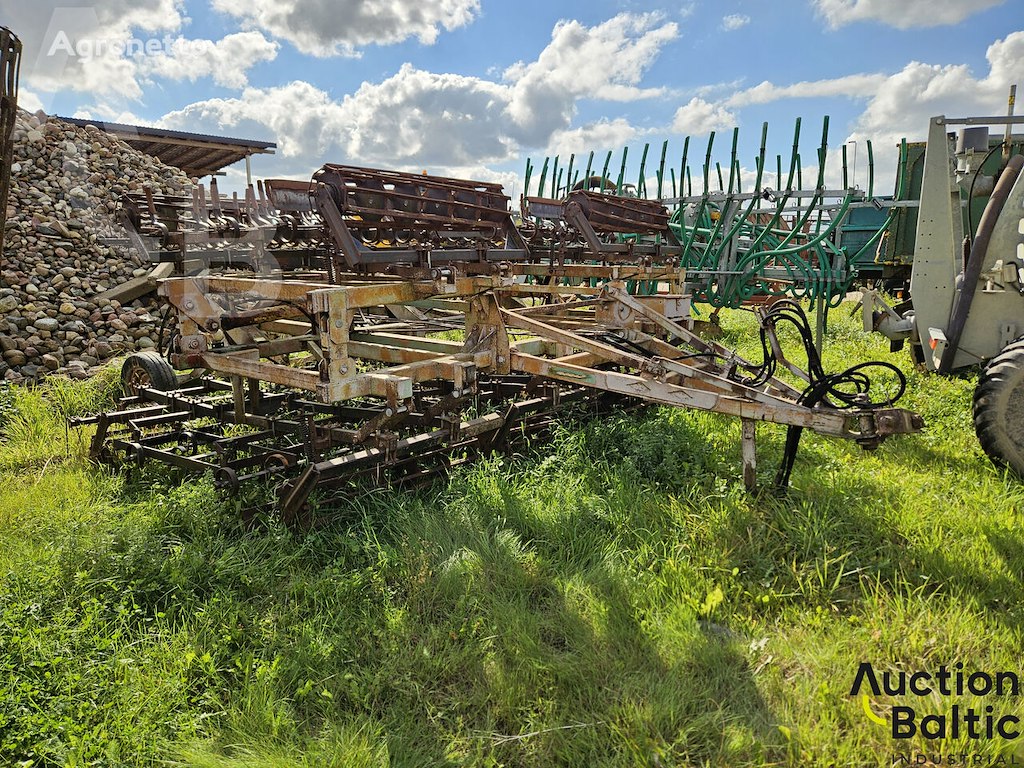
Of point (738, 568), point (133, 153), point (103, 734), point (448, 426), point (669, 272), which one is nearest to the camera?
point (103, 734)

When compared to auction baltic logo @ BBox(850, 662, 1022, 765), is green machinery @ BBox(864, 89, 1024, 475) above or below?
above

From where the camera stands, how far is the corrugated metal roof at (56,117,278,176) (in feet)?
44.5

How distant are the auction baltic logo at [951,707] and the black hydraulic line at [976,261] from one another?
10.3 ft

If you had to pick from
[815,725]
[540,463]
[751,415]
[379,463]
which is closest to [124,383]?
[379,463]

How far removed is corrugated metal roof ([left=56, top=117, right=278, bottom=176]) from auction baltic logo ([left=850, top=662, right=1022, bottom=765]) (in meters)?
15.2

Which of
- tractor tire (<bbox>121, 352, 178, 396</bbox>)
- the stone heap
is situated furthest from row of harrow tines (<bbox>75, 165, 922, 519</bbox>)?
the stone heap

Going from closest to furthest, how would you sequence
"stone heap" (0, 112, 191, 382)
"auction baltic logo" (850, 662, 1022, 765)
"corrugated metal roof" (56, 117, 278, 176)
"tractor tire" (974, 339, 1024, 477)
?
"auction baltic logo" (850, 662, 1022, 765)
"tractor tire" (974, 339, 1024, 477)
"stone heap" (0, 112, 191, 382)
"corrugated metal roof" (56, 117, 278, 176)

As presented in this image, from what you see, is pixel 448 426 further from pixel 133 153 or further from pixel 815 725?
pixel 133 153

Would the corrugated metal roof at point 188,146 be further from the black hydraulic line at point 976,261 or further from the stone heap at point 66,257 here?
the black hydraulic line at point 976,261

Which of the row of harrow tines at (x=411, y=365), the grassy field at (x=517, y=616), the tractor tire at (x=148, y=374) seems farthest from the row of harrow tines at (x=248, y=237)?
the grassy field at (x=517, y=616)

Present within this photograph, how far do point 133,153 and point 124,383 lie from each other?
839cm

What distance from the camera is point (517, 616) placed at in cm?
307

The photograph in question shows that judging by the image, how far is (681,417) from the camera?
18.7 ft

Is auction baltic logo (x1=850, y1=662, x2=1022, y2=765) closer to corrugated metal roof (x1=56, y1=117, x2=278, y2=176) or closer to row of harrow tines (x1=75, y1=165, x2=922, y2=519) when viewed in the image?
row of harrow tines (x1=75, y1=165, x2=922, y2=519)
